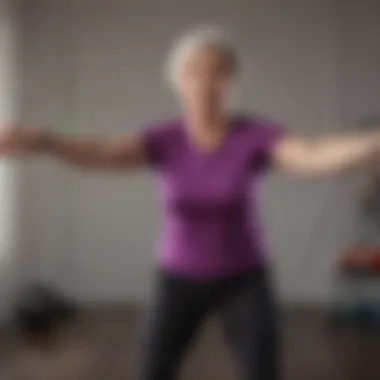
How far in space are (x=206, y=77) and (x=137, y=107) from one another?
259cm

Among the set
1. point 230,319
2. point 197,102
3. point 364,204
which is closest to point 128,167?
point 197,102

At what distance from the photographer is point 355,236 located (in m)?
4.14

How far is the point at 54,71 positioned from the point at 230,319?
9.06 feet

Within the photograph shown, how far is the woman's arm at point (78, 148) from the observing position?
1654mm

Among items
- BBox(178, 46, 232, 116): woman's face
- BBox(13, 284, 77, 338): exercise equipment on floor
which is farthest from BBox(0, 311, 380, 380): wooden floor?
BBox(178, 46, 232, 116): woman's face

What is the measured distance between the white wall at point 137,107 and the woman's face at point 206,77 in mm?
2438

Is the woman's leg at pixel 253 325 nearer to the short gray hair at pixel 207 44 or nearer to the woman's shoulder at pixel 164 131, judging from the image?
the woman's shoulder at pixel 164 131

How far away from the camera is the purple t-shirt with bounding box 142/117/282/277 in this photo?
1644 millimetres

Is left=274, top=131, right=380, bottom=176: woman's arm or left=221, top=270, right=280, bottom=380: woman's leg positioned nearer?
left=274, top=131, right=380, bottom=176: woman's arm

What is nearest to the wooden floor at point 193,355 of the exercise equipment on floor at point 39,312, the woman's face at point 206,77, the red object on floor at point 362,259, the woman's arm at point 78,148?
the exercise equipment on floor at point 39,312

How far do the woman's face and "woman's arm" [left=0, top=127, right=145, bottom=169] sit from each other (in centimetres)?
15

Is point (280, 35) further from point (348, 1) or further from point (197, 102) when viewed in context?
A: point (197, 102)

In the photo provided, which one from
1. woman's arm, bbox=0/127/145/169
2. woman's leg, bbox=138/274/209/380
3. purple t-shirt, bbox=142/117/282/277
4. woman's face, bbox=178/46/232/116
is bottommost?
woman's leg, bbox=138/274/209/380

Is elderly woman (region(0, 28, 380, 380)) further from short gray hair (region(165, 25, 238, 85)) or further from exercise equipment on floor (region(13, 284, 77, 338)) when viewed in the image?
exercise equipment on floor (region(13, 284, 77, 338))
